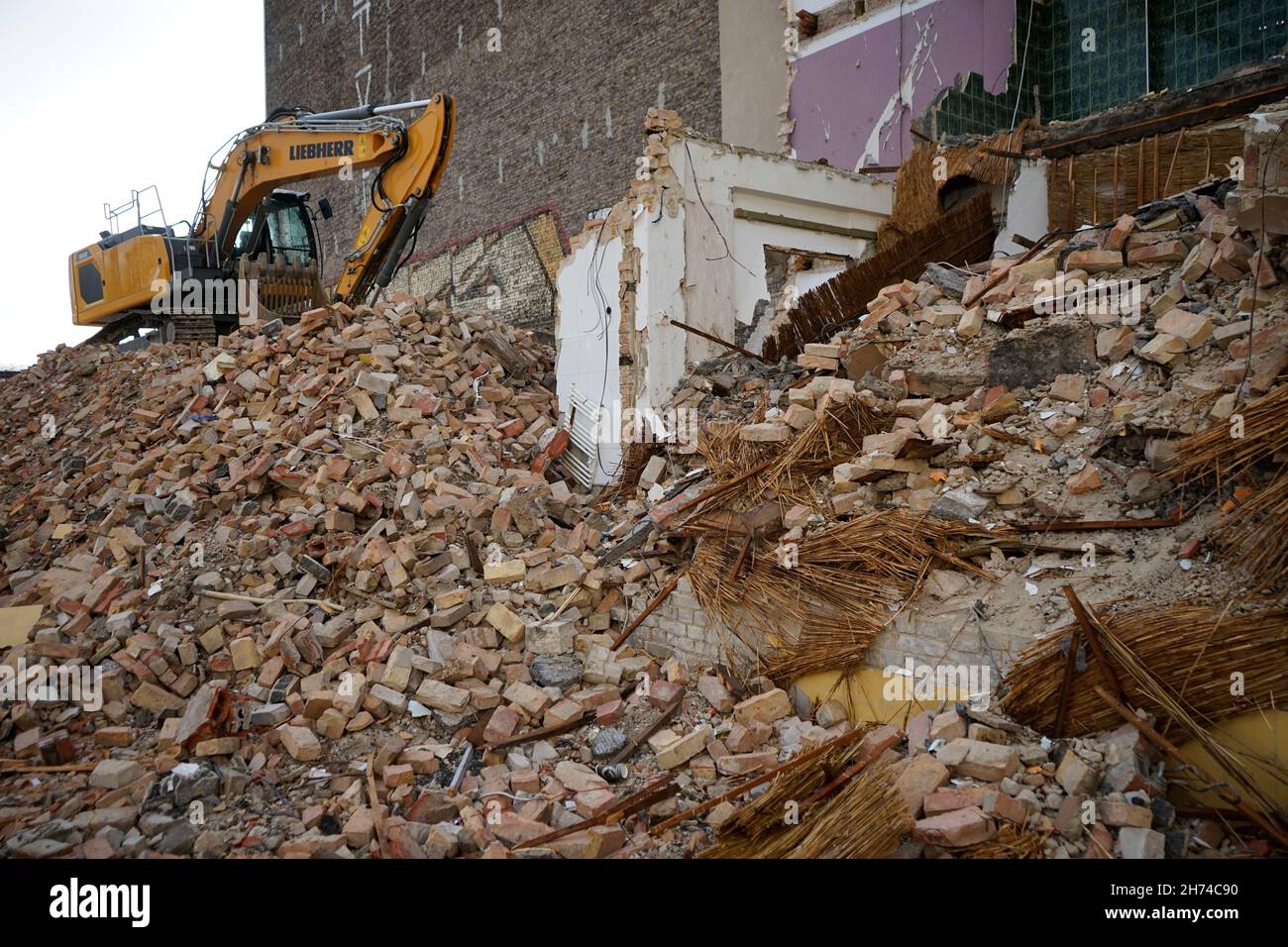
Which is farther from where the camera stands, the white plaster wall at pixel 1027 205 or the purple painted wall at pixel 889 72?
the purple painted wall at pixel 889 72

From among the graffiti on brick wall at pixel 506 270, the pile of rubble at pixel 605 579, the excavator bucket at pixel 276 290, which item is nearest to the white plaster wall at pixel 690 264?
the pile of rubble at pixel 605 579

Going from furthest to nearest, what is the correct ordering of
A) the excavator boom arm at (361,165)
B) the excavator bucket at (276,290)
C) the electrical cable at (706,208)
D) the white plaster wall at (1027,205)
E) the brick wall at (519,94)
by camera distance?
the brick wall at (519,94) < the excavator bucket at (276,290) < the excavator boom arm at (361,165) < the white plaster wall at (1027,205) < the electrical cable at (706,208)

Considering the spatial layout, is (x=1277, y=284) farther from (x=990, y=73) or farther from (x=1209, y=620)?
(x=990, y=73)

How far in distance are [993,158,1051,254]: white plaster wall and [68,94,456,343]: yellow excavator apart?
230 inches

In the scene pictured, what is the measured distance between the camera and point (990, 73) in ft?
39.0

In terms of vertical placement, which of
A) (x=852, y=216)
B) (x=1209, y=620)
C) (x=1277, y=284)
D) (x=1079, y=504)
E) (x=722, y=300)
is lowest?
(x=1209, y=620)

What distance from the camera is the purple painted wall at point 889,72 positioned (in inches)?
464

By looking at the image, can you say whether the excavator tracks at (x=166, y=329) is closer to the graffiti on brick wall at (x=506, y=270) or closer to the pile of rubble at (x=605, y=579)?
the pile of rubble at (x=605, y=579)

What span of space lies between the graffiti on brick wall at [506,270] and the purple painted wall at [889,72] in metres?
5.94

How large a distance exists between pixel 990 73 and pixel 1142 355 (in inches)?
304

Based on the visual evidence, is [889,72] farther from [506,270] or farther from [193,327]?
[193,327]

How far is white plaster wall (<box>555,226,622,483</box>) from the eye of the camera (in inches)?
Result: 334

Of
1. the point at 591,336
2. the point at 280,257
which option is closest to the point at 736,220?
the point at 591,336

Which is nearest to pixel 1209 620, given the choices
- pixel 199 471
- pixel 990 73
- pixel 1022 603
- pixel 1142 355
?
pixel 1022 603
